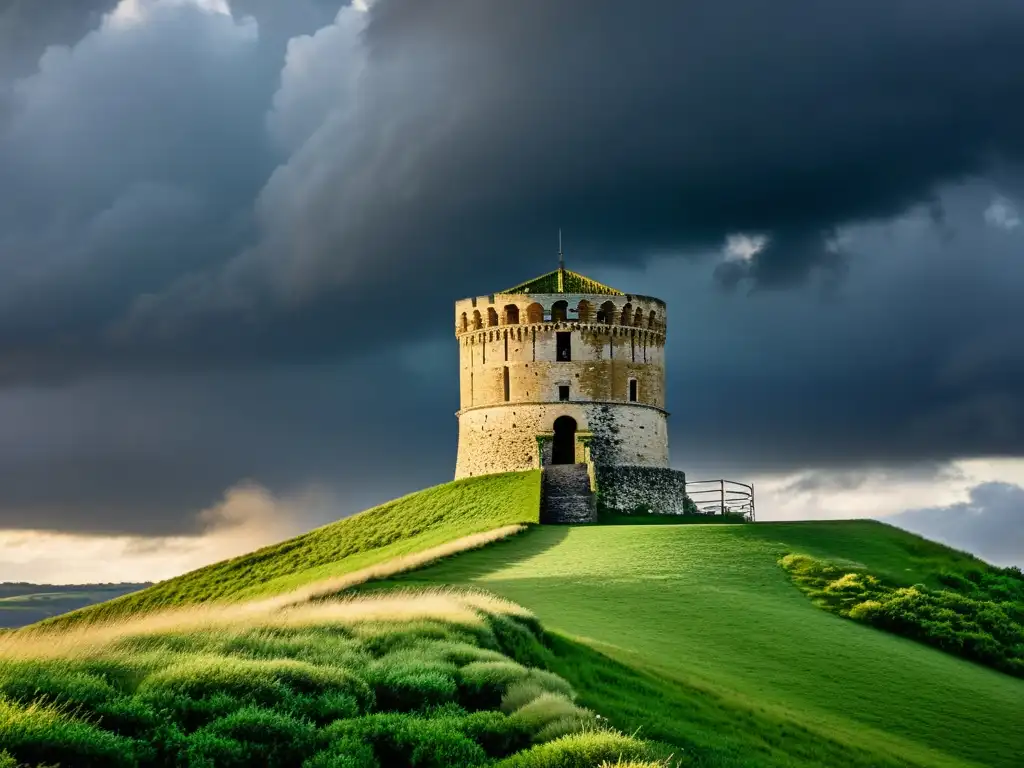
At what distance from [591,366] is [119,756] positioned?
4664 cm

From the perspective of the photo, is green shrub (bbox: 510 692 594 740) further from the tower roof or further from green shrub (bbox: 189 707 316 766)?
the tower roof

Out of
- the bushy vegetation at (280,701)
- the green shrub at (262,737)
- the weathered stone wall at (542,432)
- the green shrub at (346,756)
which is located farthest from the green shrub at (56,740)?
the weathered stone wall at (542,432)

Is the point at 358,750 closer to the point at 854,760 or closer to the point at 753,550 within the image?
the point at 854,760

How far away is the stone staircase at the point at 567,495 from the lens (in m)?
51.2

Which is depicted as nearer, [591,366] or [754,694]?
[754,694]

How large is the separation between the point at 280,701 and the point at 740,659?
13.8 m

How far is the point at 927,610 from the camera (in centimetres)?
3291

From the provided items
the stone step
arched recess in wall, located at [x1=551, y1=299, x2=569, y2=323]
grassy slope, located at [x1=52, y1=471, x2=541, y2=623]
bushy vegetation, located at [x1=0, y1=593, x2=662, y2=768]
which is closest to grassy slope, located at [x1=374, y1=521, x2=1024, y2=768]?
bushy vegetation, located at [x1=0, y1=593, x2=662, y2=768]

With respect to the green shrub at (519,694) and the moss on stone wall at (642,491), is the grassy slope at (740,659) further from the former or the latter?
the moss on stone wall at (642,491)

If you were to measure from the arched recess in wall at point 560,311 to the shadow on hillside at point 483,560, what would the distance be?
1710 cm

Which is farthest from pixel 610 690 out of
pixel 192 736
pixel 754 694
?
pixel 192 736

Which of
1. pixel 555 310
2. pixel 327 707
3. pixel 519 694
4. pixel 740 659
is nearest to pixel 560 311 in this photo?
pixel 555 310

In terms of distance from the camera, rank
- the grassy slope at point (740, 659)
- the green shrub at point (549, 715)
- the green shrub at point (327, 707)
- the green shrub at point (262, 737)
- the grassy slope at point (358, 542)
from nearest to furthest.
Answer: the green shrub at point (262, 737) → the green shrub at point (327, 707) → the green shrub at point (549, 715) → the grassy slope at point (740, 659) → the grassy slope at point (358, 542)

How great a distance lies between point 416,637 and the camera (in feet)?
62.0
